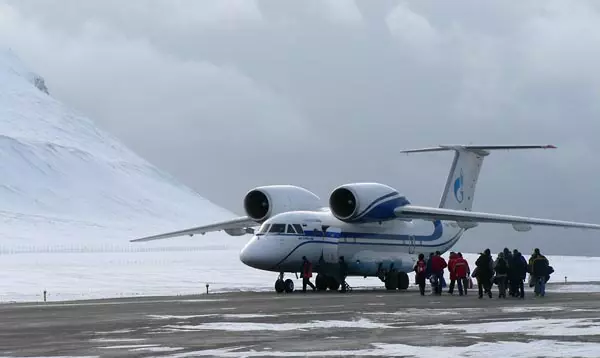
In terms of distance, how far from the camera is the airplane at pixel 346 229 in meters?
39.1

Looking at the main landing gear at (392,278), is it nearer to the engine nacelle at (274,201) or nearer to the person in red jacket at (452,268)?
the engine nacelle at (274,201)

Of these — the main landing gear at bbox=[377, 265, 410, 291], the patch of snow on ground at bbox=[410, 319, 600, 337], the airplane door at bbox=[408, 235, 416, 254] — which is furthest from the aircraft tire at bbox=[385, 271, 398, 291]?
the patch of snow on ground at bbox=[410, 319, 600, 337]

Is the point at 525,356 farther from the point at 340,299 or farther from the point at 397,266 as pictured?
the point at 397,266

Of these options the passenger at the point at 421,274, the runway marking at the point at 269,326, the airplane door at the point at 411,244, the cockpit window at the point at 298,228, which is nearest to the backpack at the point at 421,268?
the passenger at the point at 421,274

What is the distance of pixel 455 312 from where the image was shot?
25.5 m

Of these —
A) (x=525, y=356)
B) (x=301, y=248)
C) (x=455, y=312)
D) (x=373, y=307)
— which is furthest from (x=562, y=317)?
(x=301, y=248)

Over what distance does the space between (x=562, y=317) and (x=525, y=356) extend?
768 cm

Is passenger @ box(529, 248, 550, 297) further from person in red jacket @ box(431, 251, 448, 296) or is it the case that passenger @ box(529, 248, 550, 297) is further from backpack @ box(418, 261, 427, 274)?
backpack @ box(418, 261, 427, 274)

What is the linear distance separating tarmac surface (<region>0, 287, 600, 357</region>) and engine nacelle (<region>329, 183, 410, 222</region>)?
10050 mm

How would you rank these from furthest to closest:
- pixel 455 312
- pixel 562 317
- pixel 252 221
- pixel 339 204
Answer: pixel 252 221, pixel 339 204, pixel 455 312, pixel 562 317

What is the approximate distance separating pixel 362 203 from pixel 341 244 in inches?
66.6

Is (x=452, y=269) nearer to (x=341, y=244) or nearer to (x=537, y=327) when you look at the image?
(x=341, y=244)

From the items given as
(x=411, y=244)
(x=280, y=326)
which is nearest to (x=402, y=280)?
(x=411, y=244)

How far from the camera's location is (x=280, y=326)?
70.4 ft
